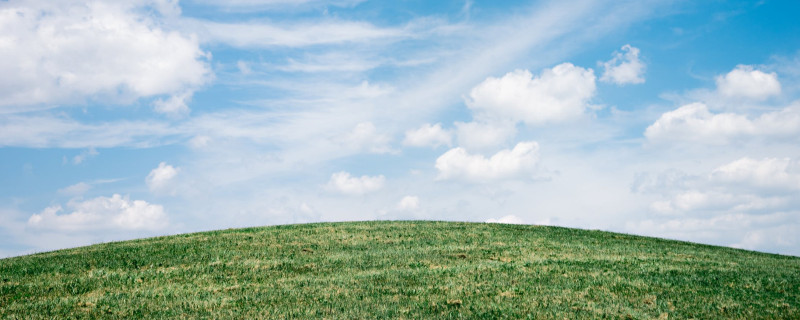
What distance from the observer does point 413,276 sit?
18.8m

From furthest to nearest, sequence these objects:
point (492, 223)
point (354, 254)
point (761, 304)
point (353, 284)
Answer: point (492, 223)
point (354, 254)
point (353, 284)
point (761, 304)

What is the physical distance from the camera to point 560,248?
1042 inches

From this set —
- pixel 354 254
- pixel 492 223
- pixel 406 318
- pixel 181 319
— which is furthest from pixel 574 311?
pixel 492 223

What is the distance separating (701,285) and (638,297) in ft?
10.7

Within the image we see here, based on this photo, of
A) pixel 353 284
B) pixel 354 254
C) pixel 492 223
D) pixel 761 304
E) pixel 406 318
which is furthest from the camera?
pixel 492 223

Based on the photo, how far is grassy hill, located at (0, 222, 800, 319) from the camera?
1491 cm

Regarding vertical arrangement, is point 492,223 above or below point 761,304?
above

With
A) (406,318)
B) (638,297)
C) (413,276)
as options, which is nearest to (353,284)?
(413,276)

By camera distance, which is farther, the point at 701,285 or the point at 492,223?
the point at 492,223

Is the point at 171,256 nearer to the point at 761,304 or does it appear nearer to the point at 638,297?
the point at 638,297

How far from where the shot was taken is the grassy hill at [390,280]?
14.9 m

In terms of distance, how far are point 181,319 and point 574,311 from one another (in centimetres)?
1001

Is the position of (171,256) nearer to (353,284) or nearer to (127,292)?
(127,292)

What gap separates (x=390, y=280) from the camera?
1819cm
